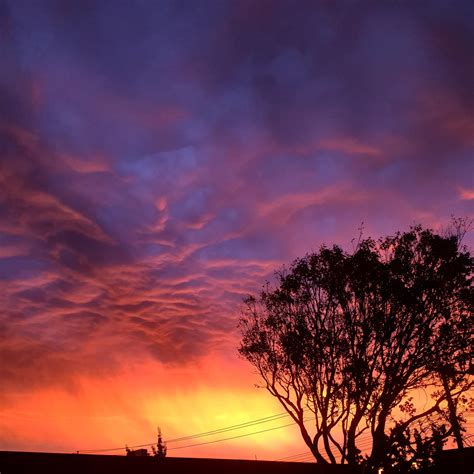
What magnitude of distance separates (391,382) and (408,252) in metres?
5.66

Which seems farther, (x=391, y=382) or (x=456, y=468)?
(x=456, y=468)

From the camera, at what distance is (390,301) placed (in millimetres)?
21422

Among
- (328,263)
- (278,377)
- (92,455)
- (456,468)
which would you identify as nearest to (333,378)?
(278,377)

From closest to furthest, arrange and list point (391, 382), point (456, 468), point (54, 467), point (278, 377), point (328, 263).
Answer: point (54, 467) → point (391, 382) → point (328, 263) → point (278, 377) → point (456, 468)

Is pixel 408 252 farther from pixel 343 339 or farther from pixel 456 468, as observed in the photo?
pixel 456 468

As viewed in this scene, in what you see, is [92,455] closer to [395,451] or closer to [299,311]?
[299,311]

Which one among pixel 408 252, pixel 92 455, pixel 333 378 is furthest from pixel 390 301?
pixel 92 455

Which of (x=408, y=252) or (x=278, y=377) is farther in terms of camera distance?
(x=278, y=377)

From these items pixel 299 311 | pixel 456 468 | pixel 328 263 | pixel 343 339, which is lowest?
pixel 456 468

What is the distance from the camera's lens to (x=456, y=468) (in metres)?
32.8

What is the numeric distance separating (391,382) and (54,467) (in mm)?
13583

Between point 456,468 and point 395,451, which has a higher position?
point 395,451

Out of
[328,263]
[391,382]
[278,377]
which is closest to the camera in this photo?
[391,382]

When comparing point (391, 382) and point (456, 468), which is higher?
point (391, 382)
